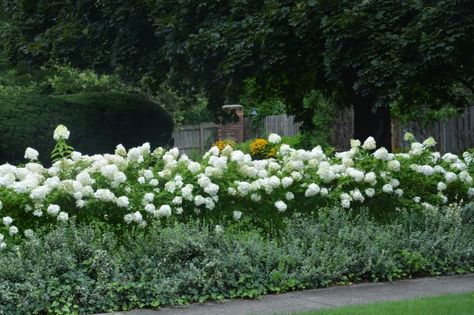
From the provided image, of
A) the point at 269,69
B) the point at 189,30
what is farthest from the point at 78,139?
the point at 269,69

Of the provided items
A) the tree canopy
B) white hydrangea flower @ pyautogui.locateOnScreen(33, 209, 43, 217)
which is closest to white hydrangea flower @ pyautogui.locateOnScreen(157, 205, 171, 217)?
white hydrangea flower @ pyautogui.locateOnScreen(33, 209, 43, 217)

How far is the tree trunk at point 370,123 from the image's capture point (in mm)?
16672

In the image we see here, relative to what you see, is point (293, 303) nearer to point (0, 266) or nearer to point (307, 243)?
point (307, 243)

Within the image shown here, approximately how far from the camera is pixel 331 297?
275 inches

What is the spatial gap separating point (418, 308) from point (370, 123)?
10623 mm

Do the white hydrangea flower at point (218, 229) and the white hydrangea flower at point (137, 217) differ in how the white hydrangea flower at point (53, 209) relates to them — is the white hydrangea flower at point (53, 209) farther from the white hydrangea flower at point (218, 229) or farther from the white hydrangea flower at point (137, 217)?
the white hydrangea flower at point (218, 229)

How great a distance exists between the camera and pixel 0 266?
265 inches

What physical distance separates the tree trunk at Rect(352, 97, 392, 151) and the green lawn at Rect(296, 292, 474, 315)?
10.1 metres

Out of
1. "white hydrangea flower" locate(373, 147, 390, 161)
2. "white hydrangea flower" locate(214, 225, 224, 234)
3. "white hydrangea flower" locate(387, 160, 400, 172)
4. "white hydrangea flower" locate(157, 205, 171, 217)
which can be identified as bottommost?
"white hydrangea flower" locate(214, 225, 224, 234)

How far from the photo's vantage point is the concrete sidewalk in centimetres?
654

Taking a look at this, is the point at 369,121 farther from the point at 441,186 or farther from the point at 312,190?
the point at 312,190

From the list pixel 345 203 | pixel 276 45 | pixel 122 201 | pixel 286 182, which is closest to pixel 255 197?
pixel 286 182

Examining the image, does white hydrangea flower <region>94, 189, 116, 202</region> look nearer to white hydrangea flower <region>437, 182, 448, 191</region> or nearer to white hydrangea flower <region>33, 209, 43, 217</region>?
white hydrangea flower <region>33, 209, 43, 217</region>

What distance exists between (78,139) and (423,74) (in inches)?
319
